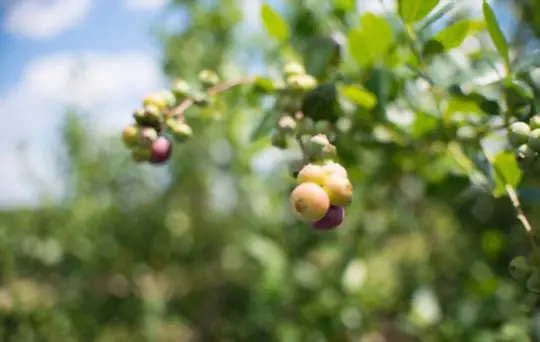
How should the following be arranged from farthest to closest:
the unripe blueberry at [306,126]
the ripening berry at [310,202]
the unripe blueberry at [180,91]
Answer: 1. the unripe blueberry at [180,91]
2. the unripe blueberry at [306,126]
3. the ripening berry at [310,202]

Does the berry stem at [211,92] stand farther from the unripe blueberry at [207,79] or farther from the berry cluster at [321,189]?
the berry cluster at [321,189]

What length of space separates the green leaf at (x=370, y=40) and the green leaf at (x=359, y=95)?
5 cm

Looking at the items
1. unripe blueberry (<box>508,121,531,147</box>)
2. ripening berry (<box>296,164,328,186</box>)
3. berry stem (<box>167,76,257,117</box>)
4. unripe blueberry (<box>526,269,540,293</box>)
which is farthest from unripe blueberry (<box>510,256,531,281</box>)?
berry stem (<box>167,76,257,117</box>)

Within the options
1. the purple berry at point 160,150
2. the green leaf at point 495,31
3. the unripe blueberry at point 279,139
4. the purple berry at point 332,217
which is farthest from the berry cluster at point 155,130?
the green leaf at point 495,31

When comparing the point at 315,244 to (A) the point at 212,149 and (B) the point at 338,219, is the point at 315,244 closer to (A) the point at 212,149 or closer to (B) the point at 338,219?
(A) the point at 212,149

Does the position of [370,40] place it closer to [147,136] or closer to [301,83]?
[301,83]

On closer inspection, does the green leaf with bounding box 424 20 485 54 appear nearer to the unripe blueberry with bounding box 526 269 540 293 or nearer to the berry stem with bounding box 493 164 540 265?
the berry stem with bounding box 493 164 540 265

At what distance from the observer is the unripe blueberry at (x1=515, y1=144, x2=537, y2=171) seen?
53 cm

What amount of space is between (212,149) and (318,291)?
117 centimetres

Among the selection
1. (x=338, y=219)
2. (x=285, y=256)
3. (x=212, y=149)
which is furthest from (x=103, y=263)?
(x=338, y=219)

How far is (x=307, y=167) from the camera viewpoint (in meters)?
0.52

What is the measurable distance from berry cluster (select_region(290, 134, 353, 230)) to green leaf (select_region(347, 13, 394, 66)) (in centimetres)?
21

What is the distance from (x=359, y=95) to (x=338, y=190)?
226mm

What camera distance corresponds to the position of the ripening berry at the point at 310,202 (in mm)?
480
